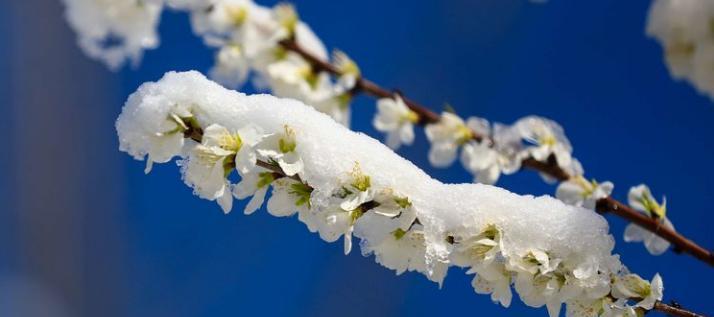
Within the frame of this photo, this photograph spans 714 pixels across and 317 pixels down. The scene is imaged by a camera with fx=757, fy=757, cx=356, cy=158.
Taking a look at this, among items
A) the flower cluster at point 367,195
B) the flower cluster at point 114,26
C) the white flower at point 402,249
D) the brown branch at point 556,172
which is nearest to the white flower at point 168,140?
the flower cluster at point 367,195

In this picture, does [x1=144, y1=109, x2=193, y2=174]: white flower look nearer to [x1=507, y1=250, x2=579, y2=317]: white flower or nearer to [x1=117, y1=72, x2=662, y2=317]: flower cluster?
[x1=117, y1=72, x2=662, y2=317]: flower cluster

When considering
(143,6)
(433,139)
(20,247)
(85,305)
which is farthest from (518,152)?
(20,247)

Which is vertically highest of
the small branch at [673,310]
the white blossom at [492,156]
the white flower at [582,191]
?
the white blossom at [492,156]

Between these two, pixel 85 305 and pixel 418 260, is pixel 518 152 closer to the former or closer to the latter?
pixel 418 260

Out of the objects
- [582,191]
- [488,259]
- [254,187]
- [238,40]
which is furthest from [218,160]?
[238,40]

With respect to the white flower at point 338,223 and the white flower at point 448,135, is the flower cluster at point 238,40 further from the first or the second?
the white flower at point 338,223

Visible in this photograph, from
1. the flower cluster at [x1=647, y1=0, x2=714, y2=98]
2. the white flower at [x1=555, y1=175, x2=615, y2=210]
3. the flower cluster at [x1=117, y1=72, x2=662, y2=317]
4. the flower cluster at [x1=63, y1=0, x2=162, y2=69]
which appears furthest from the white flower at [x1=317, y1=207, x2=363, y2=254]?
the flower cluster at [x1=63, y1=0, x2=162, y2=69]
